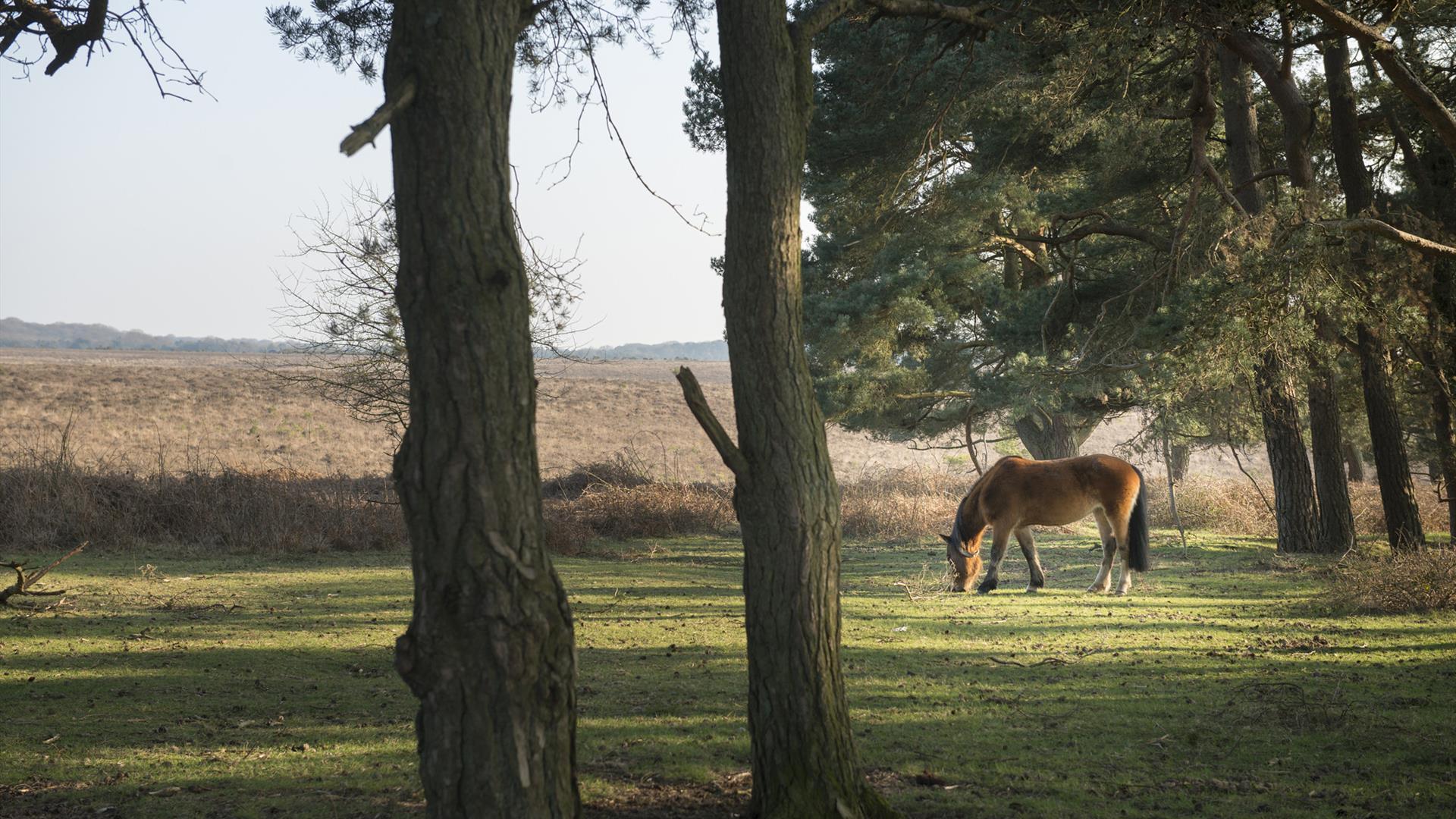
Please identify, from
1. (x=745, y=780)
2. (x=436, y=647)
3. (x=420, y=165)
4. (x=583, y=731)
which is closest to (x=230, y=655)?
(x=583, y=731)

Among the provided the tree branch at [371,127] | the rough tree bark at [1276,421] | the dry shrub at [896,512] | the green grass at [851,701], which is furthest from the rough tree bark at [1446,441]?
the tree branch at [371,127]

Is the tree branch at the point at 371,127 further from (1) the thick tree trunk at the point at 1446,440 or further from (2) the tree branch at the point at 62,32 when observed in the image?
(1) the thick tree trunk at the point at 1446,440

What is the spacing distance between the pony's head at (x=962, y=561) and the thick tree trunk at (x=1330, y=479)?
6332mm

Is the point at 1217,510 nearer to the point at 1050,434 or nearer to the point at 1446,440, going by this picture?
the point at 1050,434

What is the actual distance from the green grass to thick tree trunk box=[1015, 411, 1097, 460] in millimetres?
13773

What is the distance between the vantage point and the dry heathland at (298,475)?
15.9 m

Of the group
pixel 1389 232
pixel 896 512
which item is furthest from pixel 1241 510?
pixel 1389 232

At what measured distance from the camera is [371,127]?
3.60 m

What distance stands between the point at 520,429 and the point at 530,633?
2.46ft

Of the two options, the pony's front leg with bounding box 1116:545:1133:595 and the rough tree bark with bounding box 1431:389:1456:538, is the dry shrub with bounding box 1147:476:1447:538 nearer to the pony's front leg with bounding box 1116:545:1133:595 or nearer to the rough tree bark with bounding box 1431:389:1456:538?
the rough tree bark with bounding box 1431:389:1456:538

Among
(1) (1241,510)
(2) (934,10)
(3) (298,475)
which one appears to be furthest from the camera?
(1) (1241,510)

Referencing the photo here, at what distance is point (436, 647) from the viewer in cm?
389

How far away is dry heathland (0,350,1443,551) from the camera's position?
15.9 metres

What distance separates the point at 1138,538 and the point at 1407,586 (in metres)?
3.12
